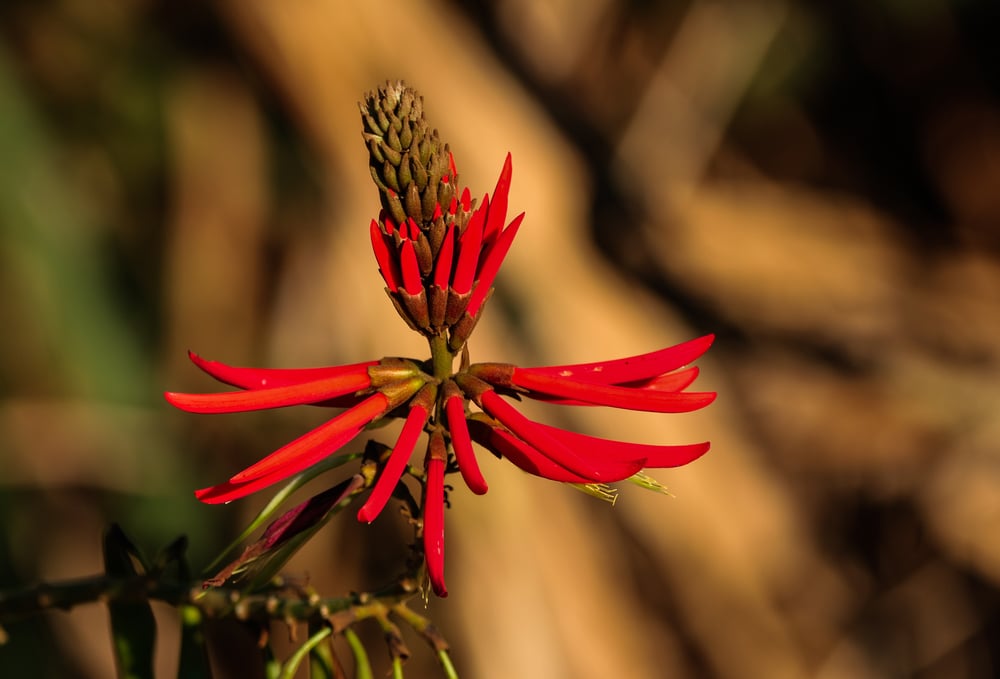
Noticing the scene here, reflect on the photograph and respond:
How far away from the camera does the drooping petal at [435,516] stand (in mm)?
496

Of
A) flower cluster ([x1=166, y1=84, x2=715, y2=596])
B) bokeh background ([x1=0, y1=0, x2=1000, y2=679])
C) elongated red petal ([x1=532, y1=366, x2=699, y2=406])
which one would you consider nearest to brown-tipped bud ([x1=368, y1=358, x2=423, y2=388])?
flower cluster ([x1=166, y1=84, x2=715, y2=596])

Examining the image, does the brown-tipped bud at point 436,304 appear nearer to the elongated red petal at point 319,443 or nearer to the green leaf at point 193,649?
the elongated red petal at point 319,443

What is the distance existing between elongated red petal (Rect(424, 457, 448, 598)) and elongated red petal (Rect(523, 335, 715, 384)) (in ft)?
0.31

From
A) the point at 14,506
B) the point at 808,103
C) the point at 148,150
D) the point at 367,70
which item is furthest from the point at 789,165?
the point at 14,506

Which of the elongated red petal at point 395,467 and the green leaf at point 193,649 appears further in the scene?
the green leaf at point 193,649

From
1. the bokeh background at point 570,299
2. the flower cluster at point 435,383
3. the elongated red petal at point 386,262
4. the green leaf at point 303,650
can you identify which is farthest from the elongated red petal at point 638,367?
the bokeh background at point 570,299

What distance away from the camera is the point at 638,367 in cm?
61

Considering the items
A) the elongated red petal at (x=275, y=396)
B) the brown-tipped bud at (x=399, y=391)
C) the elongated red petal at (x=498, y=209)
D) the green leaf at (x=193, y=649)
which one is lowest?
the green leaf at (x=193, y=649)

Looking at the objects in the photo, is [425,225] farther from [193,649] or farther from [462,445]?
[193,649]

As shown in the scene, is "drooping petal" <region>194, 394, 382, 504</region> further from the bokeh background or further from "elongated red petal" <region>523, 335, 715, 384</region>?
the bokeh background

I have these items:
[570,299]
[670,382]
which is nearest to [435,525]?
[670,382]

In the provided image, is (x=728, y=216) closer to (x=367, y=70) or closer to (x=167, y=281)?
(x=367, y=70)

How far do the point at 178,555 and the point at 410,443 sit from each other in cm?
21

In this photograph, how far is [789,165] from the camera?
370cm
